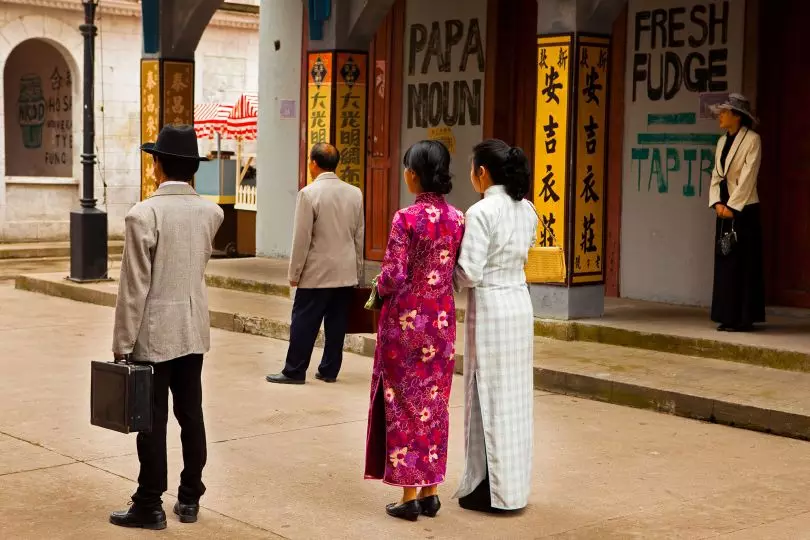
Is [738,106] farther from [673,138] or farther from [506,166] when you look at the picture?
[506,166]

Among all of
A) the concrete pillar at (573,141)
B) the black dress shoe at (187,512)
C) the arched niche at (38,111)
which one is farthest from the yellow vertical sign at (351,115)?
the arched niche at (38,111)

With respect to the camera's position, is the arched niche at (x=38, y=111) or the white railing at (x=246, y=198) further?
the arched niche at (x=38, y=111)

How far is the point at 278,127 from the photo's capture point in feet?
52.4

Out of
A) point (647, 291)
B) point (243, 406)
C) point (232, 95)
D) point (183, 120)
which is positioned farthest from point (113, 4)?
point (243, 406)

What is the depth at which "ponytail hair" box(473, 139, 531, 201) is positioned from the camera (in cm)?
589

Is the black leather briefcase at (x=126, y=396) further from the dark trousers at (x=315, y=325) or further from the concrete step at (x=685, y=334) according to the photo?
the concrete step at (x=685, y=334)

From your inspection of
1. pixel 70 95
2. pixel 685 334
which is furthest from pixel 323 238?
pixel 70 95

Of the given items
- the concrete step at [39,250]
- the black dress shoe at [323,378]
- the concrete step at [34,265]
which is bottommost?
the black dress shoe at [323,378]

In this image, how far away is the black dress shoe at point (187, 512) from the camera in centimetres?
575

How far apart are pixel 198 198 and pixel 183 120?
9433 mm

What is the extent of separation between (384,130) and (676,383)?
670cm

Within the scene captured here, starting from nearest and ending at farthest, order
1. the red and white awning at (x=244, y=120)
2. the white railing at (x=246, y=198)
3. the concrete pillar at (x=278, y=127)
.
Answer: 1. the concrete pillar at (x=278, y=127)
2. the white railing at (x=246, y=198)
3. the red and white awning at (x=244, y=120)

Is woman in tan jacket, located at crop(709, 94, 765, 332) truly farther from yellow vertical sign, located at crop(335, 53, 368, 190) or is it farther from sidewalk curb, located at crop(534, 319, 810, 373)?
yellow vertical sign, located at crop(335, 53, 368, 190)

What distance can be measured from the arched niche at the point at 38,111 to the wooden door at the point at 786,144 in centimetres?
1414
